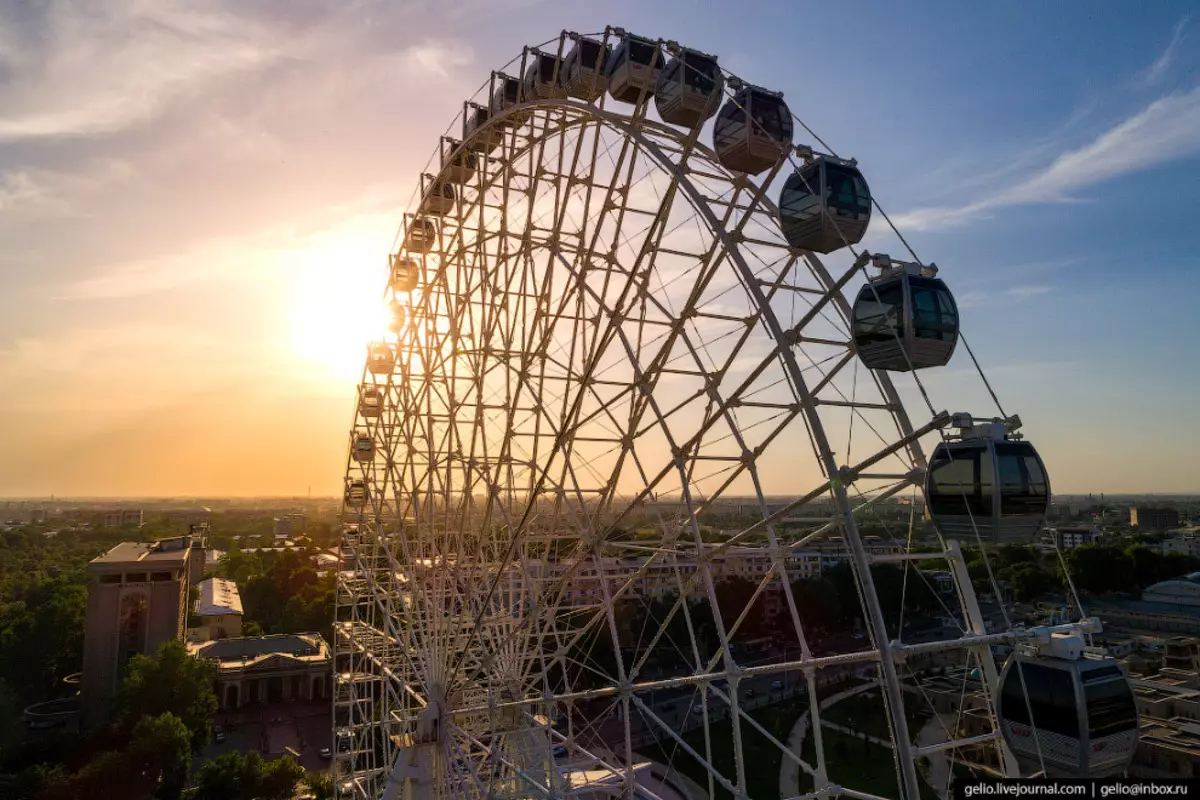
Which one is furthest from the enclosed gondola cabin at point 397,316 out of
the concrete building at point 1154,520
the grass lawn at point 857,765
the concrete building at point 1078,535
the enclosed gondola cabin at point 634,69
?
the concrete building at point 1154,520

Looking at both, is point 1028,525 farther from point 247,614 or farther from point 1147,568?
point 1147,568

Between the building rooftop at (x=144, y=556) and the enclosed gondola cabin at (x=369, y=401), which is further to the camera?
the building rooftop at (x=144, y=556)

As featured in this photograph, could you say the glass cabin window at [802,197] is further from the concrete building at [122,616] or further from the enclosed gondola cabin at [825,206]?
the concrete building at [122,616]

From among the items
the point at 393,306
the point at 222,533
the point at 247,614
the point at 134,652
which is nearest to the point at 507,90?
the point at 393,306

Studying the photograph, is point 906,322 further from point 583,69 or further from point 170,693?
point 170,693

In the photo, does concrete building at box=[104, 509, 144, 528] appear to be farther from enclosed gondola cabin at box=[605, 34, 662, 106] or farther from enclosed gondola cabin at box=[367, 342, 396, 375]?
enclosed gondola cabin at box=[605, 34, 662, 106]

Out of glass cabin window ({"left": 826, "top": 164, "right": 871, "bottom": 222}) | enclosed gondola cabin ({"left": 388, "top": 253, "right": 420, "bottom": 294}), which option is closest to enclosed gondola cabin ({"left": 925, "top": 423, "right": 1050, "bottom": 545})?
glass cabin window ({"left": 826, "top": 164, "right": 871, "bottom": 222})
